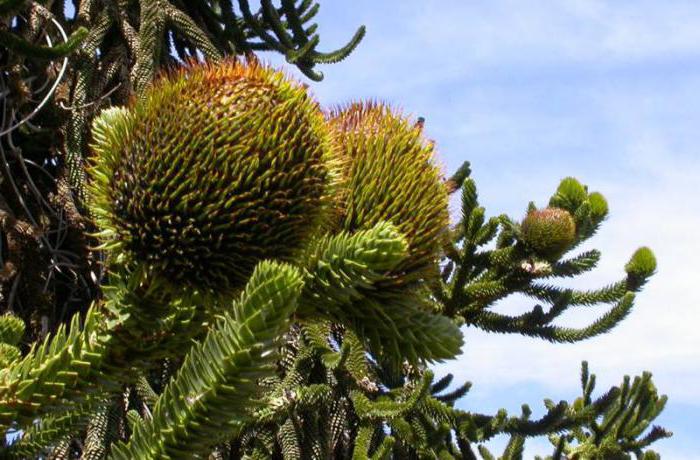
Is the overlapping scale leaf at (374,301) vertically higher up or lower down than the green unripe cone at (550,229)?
lower down

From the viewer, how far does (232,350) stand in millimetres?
1412

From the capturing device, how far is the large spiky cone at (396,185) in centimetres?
171

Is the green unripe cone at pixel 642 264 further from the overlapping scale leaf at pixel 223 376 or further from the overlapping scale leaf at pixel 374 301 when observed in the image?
the overlapping scale leaf at pixel 223 376

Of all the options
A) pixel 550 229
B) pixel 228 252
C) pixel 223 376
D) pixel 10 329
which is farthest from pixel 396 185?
pixel 550 229

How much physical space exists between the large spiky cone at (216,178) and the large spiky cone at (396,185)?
0.11 meters

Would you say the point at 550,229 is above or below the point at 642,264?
below

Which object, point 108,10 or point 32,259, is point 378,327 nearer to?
point 32,259

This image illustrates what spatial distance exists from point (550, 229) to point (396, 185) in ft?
6.60

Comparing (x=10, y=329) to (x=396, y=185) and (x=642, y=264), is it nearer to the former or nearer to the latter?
(x=396, y=185)

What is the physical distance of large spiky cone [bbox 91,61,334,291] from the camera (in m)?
1.54

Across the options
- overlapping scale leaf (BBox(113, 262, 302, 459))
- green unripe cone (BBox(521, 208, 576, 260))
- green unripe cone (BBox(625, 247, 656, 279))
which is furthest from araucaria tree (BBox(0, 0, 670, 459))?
green unripe cone (BBox(625, 247, 656, 279))

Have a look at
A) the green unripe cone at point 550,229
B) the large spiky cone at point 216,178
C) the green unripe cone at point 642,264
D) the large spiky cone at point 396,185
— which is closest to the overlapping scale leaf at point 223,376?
the large spiky cone at point 216,178

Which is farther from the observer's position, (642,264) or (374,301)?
(642,264)

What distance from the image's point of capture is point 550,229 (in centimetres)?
361
